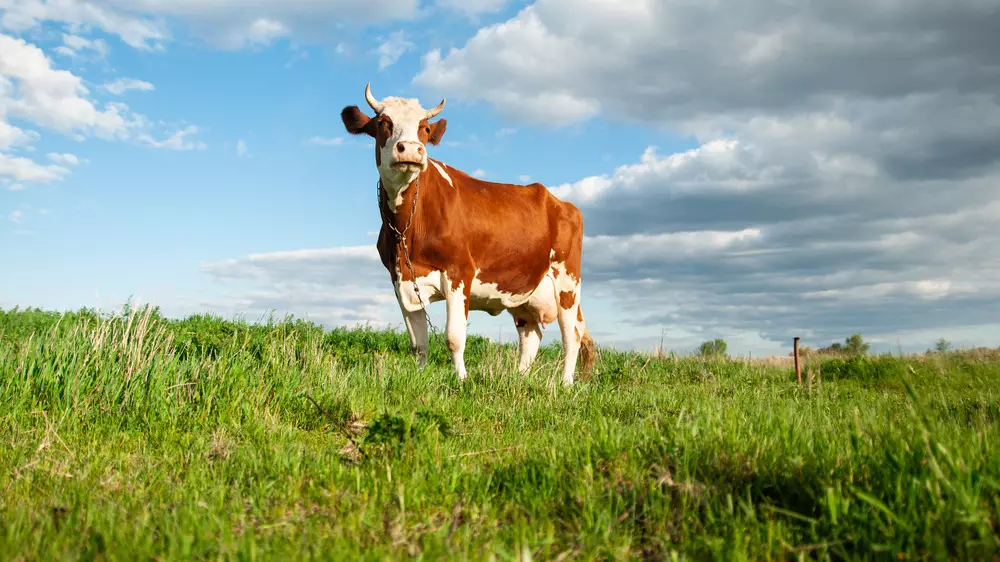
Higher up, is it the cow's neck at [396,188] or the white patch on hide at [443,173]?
the white patch on hide at [443,173]

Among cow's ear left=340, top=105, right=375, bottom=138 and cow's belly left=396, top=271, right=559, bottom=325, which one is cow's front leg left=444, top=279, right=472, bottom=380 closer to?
cow's belly left=396, top=271, right=559, bottom=325

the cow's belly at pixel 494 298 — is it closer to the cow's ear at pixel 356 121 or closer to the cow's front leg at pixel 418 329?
the cow's front leg at pixel 418 329

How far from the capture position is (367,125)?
921cm

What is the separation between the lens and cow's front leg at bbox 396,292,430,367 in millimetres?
9391

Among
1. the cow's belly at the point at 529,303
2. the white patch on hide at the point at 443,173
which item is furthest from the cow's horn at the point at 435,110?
the cow's belly at the point at 529,303

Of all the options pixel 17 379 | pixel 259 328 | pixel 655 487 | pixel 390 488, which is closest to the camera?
pixel 655 487

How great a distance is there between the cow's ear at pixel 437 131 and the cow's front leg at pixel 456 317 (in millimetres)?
1951

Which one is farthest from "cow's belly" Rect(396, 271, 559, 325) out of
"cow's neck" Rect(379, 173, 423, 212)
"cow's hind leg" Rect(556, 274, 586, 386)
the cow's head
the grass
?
the grass

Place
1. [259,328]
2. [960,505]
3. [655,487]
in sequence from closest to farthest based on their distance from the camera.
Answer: [960,505] < [655,487] < [259,328]

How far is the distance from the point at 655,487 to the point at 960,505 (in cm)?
126

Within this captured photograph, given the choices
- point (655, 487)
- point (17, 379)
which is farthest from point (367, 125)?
point (655, 487)

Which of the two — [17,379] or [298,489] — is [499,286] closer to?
[17,379]

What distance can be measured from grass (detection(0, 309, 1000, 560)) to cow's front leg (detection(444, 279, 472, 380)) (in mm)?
2229

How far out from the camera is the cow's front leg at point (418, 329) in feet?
30.8
